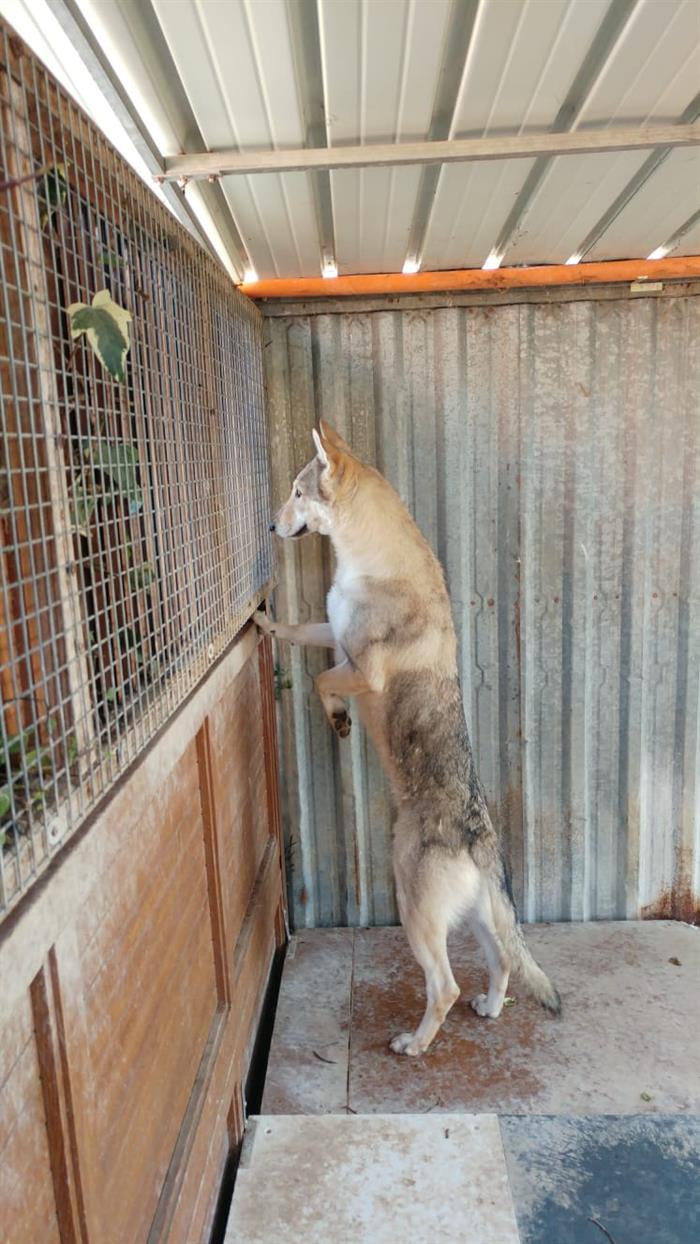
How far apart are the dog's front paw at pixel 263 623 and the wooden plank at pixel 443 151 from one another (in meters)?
1.93

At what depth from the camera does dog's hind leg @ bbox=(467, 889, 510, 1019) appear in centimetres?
398

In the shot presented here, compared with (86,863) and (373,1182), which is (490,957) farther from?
(86,863)

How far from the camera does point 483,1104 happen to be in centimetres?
361

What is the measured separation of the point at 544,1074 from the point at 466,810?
1217 mm

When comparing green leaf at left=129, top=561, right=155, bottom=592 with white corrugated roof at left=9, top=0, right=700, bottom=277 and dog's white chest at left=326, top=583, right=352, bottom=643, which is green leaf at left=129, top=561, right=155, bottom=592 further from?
dog's white chest at left=326, top=583, right=352, bottom=643

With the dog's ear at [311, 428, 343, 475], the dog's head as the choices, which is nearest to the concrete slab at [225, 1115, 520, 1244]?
the dog's head

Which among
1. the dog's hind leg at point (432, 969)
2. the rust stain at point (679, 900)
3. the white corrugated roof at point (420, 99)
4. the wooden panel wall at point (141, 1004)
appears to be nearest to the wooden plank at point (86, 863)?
the wooden panel wall at point (141, 1004)

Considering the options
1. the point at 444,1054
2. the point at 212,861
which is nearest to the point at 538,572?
the point at 444,1054

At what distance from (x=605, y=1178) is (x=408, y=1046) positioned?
1.08 meters

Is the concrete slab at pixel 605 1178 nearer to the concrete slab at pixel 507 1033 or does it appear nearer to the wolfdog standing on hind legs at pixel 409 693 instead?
the concrete slab at pixel 507 1033

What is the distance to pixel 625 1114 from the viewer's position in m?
3.51

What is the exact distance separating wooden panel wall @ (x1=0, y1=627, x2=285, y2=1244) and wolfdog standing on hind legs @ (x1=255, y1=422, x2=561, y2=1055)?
2.21 feet

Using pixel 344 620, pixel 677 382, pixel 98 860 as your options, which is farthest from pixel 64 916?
pixel 677 382

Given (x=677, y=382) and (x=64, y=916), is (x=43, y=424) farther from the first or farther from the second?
(x=677, y=382)
